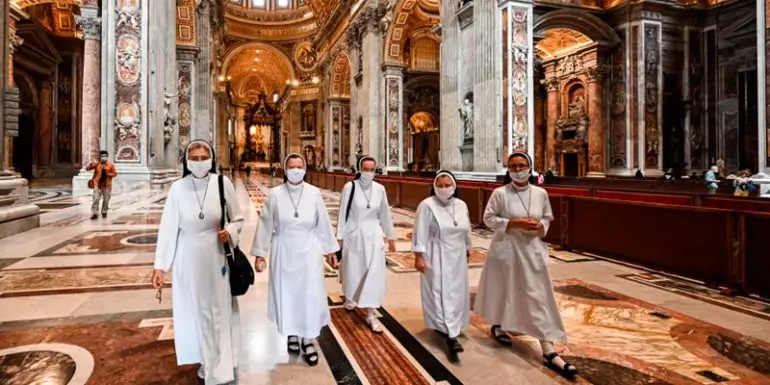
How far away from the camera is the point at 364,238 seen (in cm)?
377

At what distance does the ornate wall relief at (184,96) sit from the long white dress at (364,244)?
19887mm

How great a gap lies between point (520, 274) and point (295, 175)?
1.69 m

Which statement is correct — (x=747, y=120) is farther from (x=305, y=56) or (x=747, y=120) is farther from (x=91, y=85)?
(x=305, y=56)

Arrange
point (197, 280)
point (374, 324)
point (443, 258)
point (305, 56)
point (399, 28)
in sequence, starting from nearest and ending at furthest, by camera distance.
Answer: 1. point (197, 280)
2. point (443, 258)
3. point (374, 324)
4. point (399, 28)
5. point (305, 56)

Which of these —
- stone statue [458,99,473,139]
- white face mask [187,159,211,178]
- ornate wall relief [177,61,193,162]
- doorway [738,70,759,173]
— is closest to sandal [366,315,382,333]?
white face mask [187,159,211,178]

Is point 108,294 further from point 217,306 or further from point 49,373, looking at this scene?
point 217,306

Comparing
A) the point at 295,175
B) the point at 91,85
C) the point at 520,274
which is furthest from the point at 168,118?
the point at 520,274

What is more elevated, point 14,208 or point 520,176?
point 520,176

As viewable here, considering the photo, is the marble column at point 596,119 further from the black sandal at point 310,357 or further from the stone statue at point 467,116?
the black sandal at point 310,357

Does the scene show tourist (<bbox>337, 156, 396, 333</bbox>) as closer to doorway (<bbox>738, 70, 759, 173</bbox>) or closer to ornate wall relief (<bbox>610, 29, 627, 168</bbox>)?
ornate wall relief (<bbox>610, 29, 627, 168</bbox>)

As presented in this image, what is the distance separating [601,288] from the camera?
482 centimetres

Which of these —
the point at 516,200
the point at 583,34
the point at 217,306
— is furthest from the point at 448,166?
the point at 217,306

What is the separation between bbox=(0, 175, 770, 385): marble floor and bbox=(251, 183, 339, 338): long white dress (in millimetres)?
248

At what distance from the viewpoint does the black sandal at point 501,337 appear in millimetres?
3248
